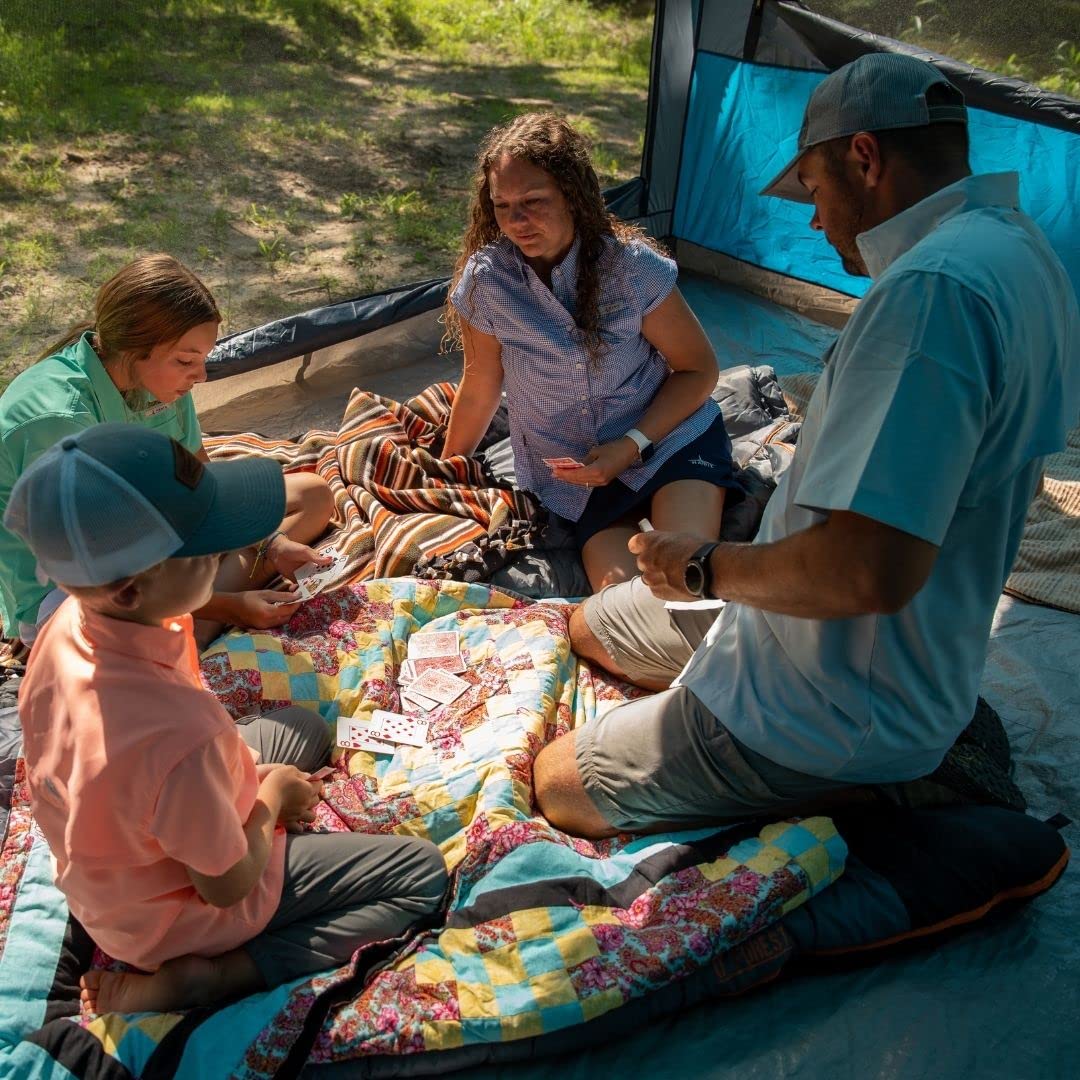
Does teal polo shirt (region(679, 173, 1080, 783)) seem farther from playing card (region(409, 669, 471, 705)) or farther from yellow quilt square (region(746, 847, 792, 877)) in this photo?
playing card (region(409, 669, 471, 705))

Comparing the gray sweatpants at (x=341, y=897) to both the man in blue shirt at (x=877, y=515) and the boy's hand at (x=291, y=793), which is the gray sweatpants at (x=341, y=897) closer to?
the boy's hand at (x=291, y=793)

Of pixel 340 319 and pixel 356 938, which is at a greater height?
pixel 340 319

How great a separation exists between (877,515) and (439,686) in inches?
57.2

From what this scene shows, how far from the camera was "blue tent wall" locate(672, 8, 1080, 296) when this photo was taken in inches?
159

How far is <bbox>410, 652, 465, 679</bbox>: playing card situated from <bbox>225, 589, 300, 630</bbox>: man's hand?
1.23 ft

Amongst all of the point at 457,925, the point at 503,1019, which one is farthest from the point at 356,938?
the point at 503,1019

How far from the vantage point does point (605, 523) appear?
10.2ft

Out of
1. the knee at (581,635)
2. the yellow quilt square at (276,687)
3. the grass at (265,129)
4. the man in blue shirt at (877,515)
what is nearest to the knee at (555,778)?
the man in blue shirt at (877,515)

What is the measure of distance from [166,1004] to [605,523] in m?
1.78

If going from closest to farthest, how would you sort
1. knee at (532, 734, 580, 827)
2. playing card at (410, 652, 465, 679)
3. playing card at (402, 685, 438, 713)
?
knee at (532, 734, 580, 827) < playing card at (402, 685, 438, 713) < playing card at (410, 652, 465, 679)

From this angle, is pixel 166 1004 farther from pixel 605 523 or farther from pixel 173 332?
pixel 605 523

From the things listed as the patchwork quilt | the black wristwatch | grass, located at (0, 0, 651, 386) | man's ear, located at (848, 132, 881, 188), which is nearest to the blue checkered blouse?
the patchwork quilt

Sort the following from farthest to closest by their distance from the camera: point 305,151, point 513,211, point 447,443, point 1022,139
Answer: point 305,151, point 1022,139, point 447,443, point 513,211

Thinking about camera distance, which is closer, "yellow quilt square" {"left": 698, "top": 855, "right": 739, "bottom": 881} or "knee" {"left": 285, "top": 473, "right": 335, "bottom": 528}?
"yellow quilt square" {"left": 698, "top": 855, "right": 739, "bottom": 881}
